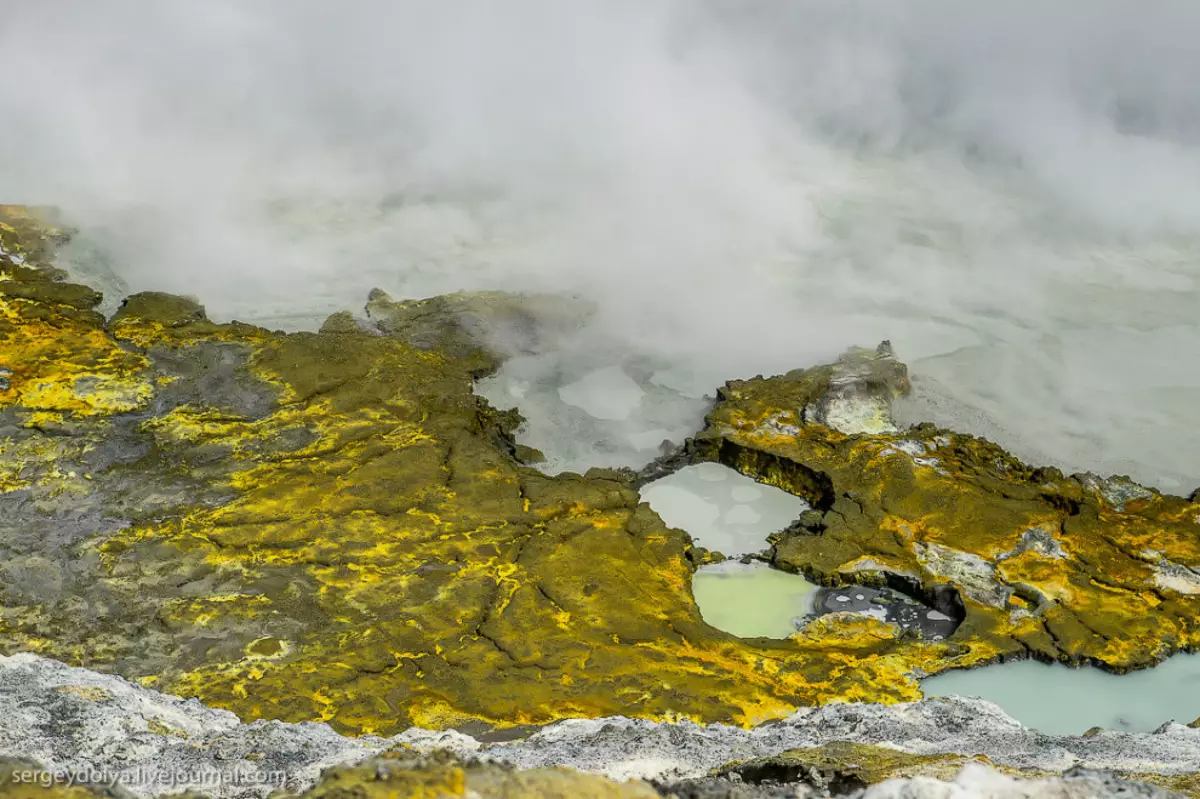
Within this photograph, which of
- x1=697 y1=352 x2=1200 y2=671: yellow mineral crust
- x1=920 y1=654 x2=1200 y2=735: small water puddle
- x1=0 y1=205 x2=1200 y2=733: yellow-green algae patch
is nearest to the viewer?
x1=0 y1=205 x2=1200 y2=733: yellow-green algae patch

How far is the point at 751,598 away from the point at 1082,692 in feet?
6.54

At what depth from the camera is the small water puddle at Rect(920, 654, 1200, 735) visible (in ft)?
19.4

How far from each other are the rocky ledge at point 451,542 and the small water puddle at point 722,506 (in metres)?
0.17

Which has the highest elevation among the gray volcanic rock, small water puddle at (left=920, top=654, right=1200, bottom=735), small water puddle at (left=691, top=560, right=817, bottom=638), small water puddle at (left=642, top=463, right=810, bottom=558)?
small water puddle at (left=642, top=463, right=810, bottom=558)

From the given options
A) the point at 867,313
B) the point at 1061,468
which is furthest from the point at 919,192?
the point at 1061,468

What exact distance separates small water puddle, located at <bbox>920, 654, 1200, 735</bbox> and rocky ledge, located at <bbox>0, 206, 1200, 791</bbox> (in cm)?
10

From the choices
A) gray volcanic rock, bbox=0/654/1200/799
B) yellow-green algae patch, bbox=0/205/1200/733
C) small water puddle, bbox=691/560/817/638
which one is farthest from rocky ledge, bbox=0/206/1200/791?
gray volcanic rock, bbox=0/654/1200/799

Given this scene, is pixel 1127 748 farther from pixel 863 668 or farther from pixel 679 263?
pixel 679 263

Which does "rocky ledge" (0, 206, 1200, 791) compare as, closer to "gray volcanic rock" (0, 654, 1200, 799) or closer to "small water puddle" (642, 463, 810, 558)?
"small water puddle" (642, 463, 810, 558)

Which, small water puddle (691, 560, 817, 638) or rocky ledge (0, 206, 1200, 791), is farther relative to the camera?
small water puddle (691, 560, 817, 638)

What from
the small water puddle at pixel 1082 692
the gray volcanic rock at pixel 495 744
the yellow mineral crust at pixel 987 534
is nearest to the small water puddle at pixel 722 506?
the yellow mineral crust at pixel 987 534

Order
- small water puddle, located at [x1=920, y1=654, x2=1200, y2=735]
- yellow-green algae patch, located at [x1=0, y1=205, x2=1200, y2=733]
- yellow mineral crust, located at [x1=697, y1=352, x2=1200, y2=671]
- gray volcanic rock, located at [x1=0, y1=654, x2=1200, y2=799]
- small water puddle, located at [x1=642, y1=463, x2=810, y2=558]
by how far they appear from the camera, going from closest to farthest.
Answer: gray volcanic rock, located at [x1=0, y1=654, x2=1200, y2=799] → yellow-green algae patch, located at [x1=0, y1=205, x2=1200, y2=733] → small water puddle, located at [x1=920, y1=654, x2=1200, y2=735] → yellow mineral crust, located at [x1=697, y1=352, x2=1200, y2=671] → small water puddle, located at [x1=642, y1=463, x2=810, y2=558]

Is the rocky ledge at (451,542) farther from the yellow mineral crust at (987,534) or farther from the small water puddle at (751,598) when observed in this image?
the small water puddle at (751,598)

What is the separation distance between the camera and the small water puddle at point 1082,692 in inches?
232
